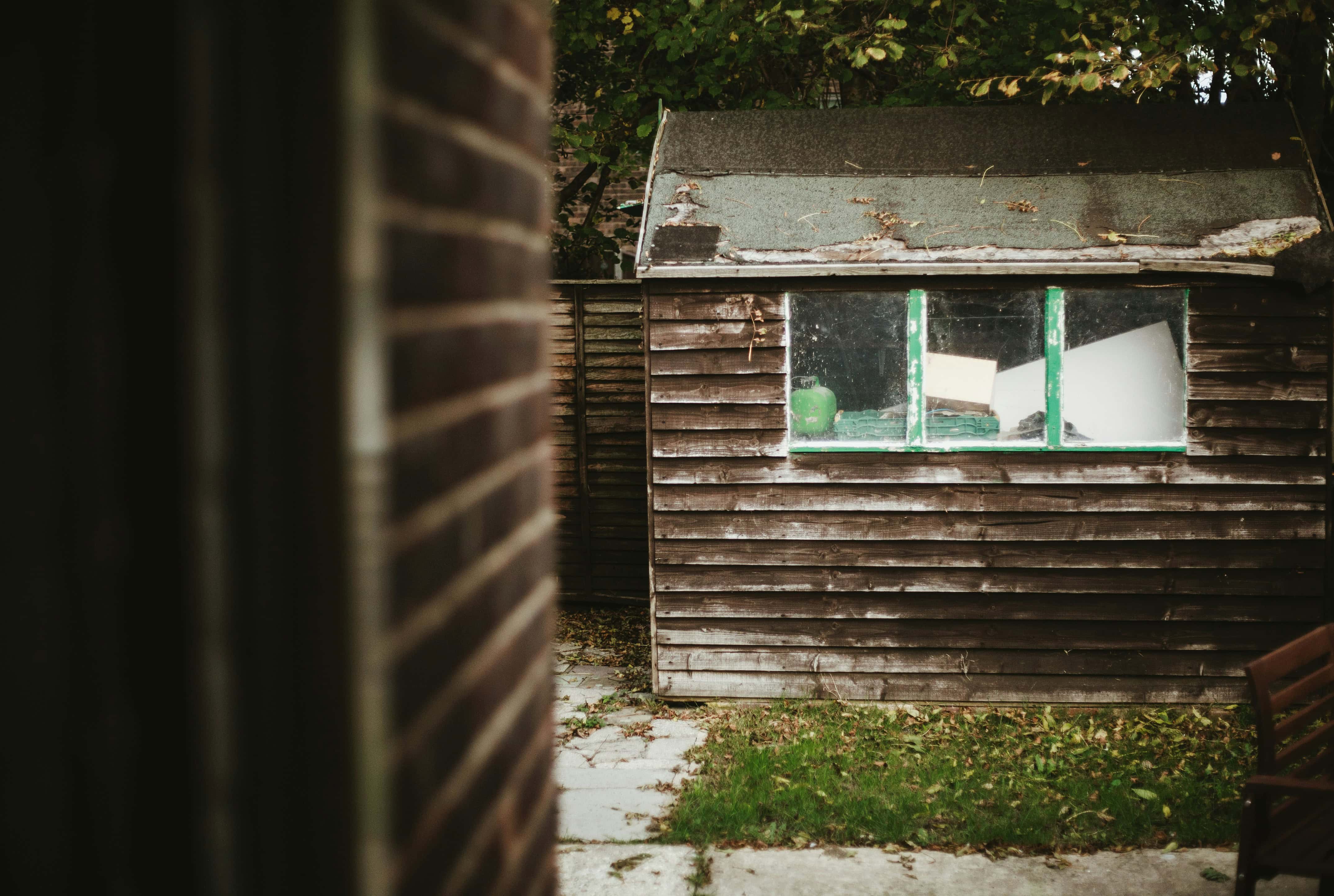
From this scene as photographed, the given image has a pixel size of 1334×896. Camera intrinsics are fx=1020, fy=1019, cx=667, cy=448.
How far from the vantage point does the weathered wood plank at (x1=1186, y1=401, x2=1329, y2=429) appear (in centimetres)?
595

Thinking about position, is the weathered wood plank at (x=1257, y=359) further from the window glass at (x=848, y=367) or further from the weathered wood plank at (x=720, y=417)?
the weathered wood plank at (x=720, y=417)

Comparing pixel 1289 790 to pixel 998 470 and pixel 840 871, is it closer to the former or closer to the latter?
pixel 840 871

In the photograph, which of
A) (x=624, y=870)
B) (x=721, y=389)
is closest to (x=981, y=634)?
(x=721, y=389)

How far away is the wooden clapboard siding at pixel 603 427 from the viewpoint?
28.8ft

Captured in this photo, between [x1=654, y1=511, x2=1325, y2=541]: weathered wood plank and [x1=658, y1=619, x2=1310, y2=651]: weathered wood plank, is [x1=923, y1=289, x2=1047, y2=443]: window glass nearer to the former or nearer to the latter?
[x1=654, y1=511, x2=1325, y2=541]: weathered wood plank

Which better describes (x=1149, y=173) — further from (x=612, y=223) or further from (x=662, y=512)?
(x=612, y=223)

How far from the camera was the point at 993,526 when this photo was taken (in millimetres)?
6215

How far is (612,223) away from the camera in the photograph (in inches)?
647

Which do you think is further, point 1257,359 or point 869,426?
point 869,426

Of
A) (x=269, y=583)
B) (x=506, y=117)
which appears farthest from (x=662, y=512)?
(x=269, y=583)

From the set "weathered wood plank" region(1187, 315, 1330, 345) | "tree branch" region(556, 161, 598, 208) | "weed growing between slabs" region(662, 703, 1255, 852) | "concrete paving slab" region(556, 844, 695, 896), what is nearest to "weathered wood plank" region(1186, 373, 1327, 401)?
"weathered wood plank" region(1187, 315, 1330, 345)

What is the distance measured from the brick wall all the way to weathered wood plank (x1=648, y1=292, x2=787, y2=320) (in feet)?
15.1

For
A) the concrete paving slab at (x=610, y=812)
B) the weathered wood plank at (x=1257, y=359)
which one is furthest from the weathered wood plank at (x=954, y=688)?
the weathered wood plank at (x=1257, y=359)

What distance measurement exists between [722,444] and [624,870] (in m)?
2.75
